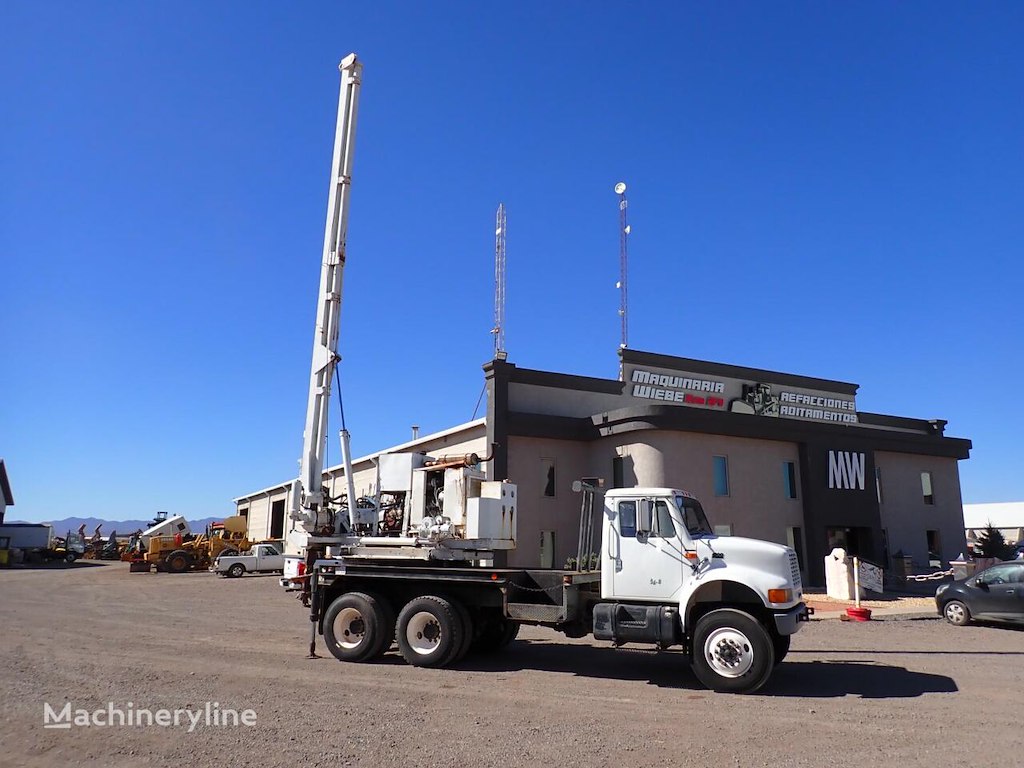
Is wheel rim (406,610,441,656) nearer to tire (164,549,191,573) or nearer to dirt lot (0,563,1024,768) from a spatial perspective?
dirt lot (0,563,1024,768)

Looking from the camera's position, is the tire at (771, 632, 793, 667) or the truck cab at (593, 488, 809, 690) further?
the tire at (771, 632, 793, 667)

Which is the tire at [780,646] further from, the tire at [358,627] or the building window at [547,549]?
the building window at [547,549]

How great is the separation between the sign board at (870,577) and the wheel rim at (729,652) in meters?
15.4

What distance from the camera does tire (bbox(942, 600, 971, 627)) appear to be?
1703 centimetres

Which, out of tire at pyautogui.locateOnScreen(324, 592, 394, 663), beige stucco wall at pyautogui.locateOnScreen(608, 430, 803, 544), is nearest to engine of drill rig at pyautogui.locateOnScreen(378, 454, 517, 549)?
tire at pyautogui.locateOnScreen(324, 592, 394, 663)

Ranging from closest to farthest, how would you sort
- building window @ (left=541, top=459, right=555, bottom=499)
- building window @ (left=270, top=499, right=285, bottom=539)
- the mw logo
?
building window @ (left=541, top=459, right=555, bottom=499)
the mw logo
building window @ (left=270, top=499, right=285, bottom=539)

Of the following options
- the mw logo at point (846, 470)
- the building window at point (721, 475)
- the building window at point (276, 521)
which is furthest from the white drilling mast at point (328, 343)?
the building window at point (276, 521)

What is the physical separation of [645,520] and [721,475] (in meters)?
16.7

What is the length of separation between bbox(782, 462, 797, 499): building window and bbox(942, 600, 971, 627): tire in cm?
1068

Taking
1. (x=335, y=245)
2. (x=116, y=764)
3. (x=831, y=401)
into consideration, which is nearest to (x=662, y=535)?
(x=116, y=764)

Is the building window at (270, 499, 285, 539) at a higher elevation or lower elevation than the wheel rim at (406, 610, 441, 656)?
higher

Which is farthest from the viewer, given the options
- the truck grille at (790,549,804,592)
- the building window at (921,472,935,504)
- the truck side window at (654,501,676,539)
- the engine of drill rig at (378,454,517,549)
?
the building window at (921,472,935,504)

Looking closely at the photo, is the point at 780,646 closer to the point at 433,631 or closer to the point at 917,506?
the point at 433,631

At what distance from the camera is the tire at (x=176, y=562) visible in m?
41.8
